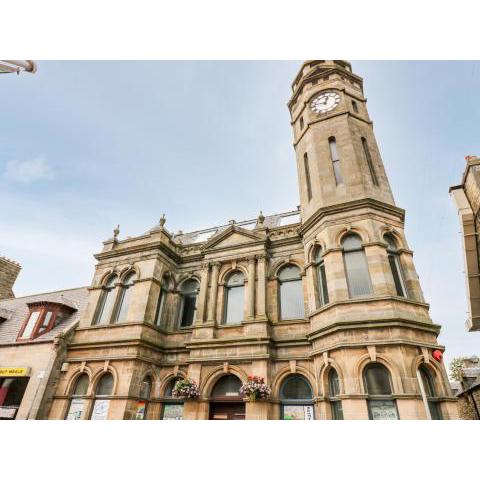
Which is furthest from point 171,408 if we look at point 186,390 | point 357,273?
point 357,273

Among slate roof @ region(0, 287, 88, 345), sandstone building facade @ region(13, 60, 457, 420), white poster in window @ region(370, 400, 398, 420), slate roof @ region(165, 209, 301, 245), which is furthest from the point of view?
slate roof @ region(165, 209, 301, 245)

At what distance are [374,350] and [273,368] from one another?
4121 millimetres

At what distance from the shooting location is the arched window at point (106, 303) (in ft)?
48.4

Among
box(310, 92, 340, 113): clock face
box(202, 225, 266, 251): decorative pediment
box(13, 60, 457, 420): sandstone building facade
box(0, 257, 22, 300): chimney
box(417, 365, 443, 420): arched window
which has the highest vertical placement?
box(310, 92, 340, 113): clock face

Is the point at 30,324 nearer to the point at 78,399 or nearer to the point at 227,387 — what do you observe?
the point at 78,399

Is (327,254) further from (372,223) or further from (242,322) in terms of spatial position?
(242,322)

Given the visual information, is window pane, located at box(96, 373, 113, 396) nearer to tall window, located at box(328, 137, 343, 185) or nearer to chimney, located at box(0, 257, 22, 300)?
tall window, located at box(328, 137, 343, 185)

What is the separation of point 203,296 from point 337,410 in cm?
740

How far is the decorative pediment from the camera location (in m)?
15.0

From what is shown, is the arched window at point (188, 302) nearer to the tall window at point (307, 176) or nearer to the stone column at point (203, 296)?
the stone column at point (203, 296)

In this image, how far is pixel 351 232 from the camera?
1178cm

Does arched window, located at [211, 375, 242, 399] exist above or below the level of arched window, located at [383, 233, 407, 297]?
below

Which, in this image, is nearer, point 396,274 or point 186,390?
point 396,274

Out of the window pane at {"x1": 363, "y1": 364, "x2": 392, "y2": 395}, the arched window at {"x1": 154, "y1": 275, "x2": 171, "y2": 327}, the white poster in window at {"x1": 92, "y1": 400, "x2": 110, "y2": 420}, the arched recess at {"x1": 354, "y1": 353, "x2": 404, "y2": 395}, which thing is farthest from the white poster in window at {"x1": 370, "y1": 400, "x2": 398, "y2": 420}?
the white poster in window at {"x1": 92, "y1": 400, "x2": 110, "y2": 420}
